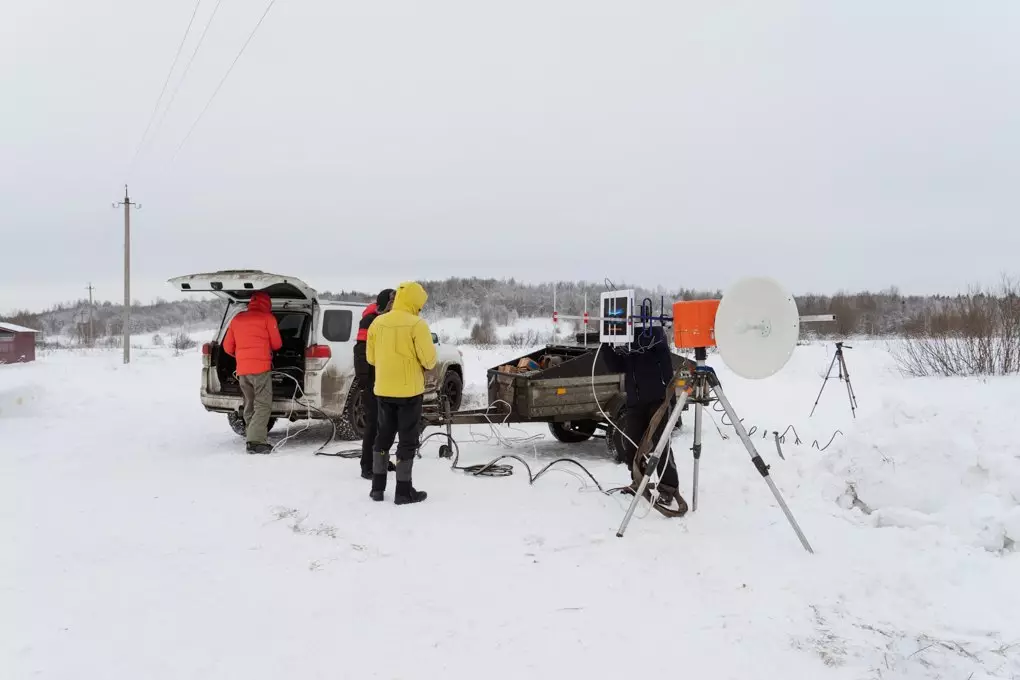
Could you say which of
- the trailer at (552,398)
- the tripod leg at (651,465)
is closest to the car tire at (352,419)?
the trailer at (552,398)

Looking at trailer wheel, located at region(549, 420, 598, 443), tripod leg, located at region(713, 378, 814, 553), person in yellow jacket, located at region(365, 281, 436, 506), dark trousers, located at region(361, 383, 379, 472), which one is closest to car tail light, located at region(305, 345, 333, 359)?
dark trousers, located at region(361, 383, 379, 472)

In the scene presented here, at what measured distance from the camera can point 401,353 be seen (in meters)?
5.18

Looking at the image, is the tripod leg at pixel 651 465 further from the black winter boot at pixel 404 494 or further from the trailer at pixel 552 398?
the trailer at pixel 552 398

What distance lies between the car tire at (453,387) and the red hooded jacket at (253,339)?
2727mm

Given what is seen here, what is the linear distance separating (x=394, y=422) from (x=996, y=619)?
4166 millimetres

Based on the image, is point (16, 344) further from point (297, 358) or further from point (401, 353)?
point (401, 353)

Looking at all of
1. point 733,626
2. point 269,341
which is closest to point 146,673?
point 733,626

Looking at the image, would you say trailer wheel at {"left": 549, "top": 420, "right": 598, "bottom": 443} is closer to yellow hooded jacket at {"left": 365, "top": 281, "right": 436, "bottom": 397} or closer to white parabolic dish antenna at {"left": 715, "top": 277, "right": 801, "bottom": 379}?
yellow hooded jacket at {"left": 365, "top": 281, "right": 436, "bottom": 397}

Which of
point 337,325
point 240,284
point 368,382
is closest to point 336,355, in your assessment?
point 337,325

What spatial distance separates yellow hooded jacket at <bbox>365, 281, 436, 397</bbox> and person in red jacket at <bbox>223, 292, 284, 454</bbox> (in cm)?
257

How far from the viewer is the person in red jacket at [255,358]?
7152mm

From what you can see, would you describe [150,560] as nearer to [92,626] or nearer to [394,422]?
A: [92,626]

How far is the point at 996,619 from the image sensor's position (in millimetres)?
3193

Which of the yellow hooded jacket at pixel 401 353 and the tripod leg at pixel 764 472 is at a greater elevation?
the yellow hooded jacket at pixel 401 353
